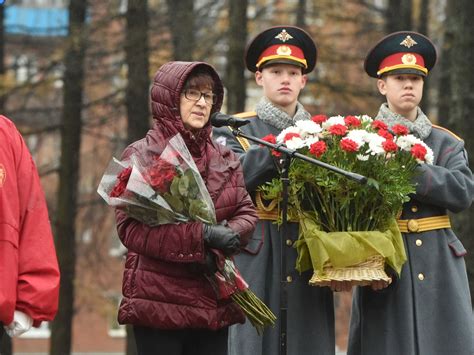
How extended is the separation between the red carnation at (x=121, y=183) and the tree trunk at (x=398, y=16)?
14303mm

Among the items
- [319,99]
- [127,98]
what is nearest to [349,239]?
[127,98]

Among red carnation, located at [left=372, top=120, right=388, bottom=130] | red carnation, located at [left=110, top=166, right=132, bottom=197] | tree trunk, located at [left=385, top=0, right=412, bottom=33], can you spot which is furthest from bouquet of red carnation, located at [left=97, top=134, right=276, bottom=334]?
tree trunk, located at [left=385, top=0, right=412, bottom=33]

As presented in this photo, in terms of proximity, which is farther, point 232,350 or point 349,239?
point 232,350

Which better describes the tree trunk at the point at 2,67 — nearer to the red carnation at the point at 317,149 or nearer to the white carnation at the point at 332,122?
the white carnation at the point at 332,122

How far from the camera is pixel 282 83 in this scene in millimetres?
8297

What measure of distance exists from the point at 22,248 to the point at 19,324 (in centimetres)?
34

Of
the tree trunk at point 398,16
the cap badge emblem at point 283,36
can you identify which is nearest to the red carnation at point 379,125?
the cap badge emblem at point 283,36

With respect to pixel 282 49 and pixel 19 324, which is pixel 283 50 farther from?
pixel 19 324

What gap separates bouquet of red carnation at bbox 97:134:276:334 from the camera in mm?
6293

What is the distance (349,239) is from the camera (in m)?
7.43

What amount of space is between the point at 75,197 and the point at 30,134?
130 centimetres

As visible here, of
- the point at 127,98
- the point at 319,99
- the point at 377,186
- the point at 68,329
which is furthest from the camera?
the point at 319,99

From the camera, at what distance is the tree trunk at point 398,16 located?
2028 cm

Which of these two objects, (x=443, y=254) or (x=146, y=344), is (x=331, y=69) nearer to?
(x=443, y=254)
